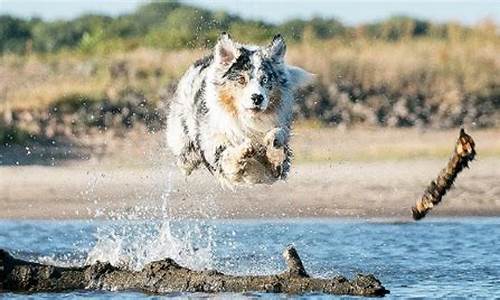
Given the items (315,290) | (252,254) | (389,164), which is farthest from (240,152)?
(389,164)

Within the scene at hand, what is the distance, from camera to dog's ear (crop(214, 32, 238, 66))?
1135 cm

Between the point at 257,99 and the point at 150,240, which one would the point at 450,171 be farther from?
the point at 150,240

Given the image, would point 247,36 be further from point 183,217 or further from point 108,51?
point 183,217

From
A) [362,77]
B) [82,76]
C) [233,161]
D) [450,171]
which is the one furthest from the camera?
[82,76]

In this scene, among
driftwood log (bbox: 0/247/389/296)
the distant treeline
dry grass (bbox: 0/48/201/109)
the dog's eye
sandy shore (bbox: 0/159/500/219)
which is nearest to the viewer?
driftwood log (bbox: 0/247/389/296)

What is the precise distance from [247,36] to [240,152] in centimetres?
1011

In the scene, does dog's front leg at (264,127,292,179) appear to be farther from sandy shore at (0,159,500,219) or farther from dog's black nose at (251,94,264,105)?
sandy shore at (0,159,500,219)

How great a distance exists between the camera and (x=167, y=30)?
80.2 ft

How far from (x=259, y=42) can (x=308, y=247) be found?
6.65 meters

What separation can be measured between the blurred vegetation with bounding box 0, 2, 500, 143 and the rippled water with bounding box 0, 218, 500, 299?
367 centimetres

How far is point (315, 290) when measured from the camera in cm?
1046

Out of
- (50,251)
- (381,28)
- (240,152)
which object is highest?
(381,28)

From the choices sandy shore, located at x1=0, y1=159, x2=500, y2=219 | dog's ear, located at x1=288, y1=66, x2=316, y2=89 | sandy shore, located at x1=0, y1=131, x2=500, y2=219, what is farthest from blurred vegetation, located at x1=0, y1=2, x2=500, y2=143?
dog's ear, located at x1=288, y1=66, x2=316, y2=89

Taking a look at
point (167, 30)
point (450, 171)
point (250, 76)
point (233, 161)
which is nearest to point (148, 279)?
point (233, 161)
